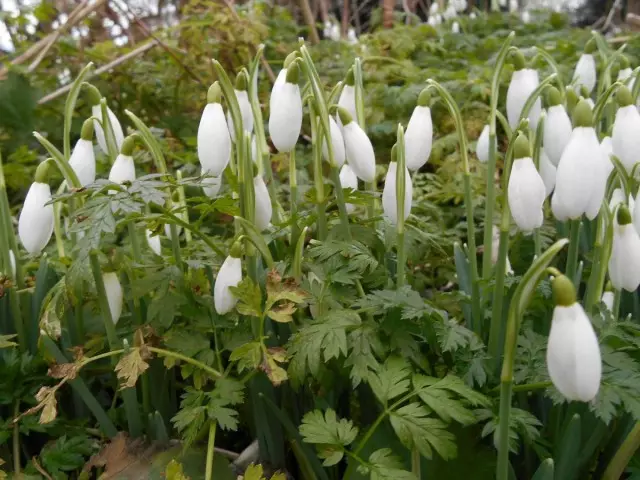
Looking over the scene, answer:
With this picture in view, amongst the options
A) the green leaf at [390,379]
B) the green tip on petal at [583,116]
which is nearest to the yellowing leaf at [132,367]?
the green leaf at [390,379]

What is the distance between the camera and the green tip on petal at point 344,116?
1393 mm

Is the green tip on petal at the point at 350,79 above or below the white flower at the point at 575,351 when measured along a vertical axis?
above

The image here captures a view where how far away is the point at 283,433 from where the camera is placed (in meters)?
1.43

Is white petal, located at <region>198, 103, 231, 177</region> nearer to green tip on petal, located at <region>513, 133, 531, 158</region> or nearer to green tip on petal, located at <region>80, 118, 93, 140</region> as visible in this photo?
green tip on petal, located at <region>80, 118, 93, 140</region>

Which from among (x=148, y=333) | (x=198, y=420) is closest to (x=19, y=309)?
(x=148, y=333)

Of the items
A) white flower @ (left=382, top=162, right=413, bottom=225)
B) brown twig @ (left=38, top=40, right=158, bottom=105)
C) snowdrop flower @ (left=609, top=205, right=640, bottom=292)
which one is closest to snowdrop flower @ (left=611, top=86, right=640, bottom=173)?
snowdrop flower @ (left=609, top=205, right=640, bottom=292)

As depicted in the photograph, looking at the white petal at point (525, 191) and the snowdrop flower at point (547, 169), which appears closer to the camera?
the white petal at point (525, 191)

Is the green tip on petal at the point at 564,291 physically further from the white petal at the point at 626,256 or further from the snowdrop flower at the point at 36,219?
the snowdrop flower at the point at 36,219

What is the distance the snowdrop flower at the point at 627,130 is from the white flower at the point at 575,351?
67 centimetres

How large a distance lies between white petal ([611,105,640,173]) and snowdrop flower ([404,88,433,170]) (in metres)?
0.41

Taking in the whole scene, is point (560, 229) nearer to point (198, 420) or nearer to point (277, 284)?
point (277, 284)

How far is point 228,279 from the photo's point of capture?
125 cm

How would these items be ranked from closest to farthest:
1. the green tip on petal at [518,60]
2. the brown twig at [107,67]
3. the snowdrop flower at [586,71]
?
the green tip on petal at [518,60] → the snowdrop flower at [586,71] → the brown twig at [107,67]

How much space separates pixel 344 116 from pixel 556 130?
1.53ft
